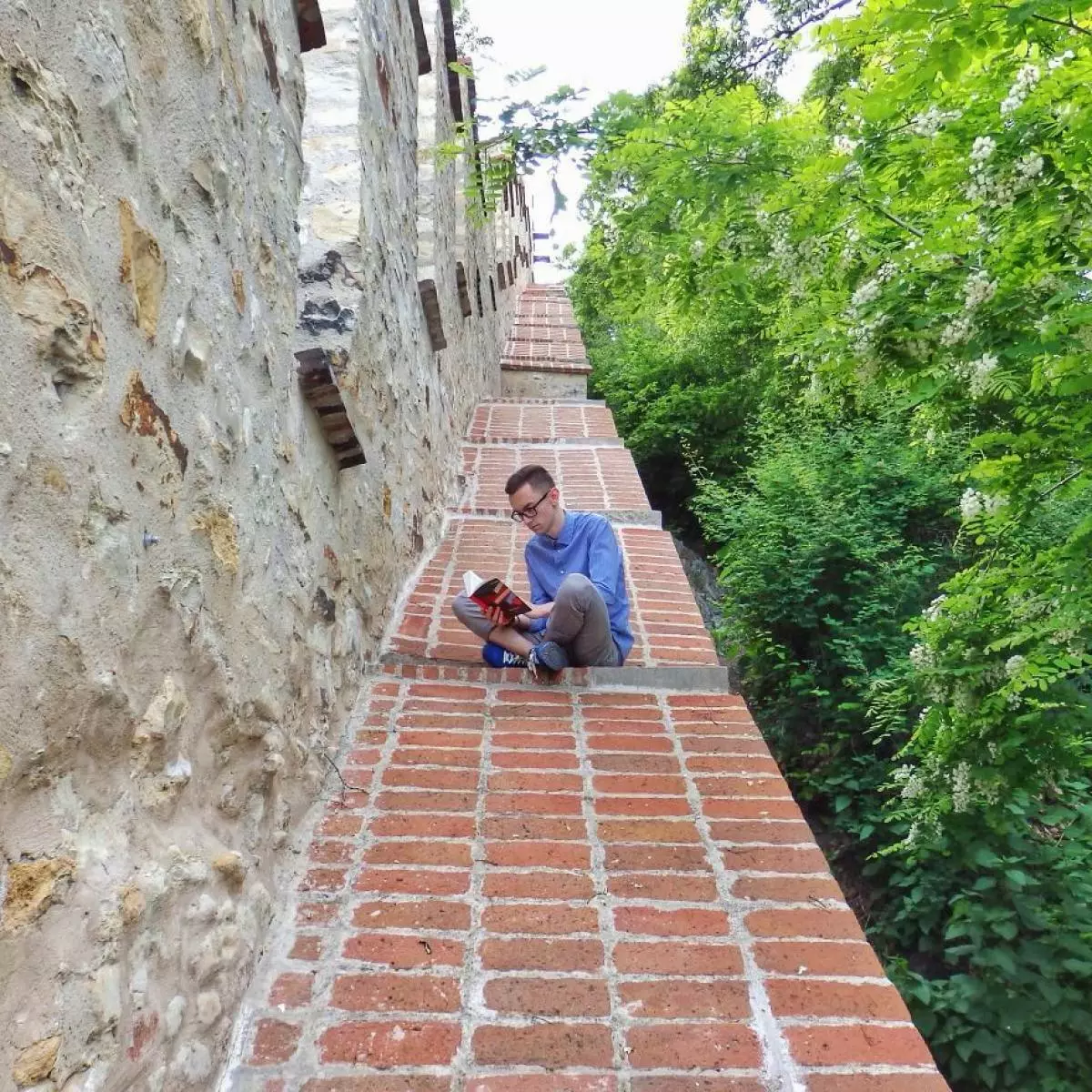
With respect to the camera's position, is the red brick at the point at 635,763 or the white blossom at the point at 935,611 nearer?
the red brick at the point at 635,763

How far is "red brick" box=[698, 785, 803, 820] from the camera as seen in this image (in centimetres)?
205

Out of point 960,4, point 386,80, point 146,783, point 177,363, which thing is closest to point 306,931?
point 146,783

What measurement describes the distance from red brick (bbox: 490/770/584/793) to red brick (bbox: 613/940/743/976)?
1.74 ft

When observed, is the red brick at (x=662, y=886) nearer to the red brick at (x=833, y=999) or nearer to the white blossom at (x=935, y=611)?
the red brick at (x=833, y=999)

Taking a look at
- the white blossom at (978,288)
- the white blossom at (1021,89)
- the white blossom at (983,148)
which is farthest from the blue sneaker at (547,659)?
the white blossom at (1021,89)

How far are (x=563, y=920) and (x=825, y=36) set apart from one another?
7.27 ft

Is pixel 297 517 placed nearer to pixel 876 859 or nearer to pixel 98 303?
pixel 98 303

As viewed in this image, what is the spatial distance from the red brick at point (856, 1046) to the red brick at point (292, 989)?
2.84 ft

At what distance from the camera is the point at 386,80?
3.44 meters

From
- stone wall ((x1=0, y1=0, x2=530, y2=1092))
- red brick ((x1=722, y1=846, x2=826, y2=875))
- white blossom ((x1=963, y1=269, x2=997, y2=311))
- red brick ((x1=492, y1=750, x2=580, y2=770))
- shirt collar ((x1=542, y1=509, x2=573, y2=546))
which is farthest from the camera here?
shirt collar ((x1=542, y1=509, x2=573, y2=546))

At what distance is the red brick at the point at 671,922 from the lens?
1.67 meters

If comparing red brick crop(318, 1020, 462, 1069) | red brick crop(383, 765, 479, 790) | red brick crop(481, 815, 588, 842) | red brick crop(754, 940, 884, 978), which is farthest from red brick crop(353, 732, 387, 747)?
red brick crop(754, 940, 884, 978)

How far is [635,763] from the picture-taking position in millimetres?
2266

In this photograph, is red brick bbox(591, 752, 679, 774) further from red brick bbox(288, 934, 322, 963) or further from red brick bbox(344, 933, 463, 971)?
red brick bbox(288, 934, 322, 963)
